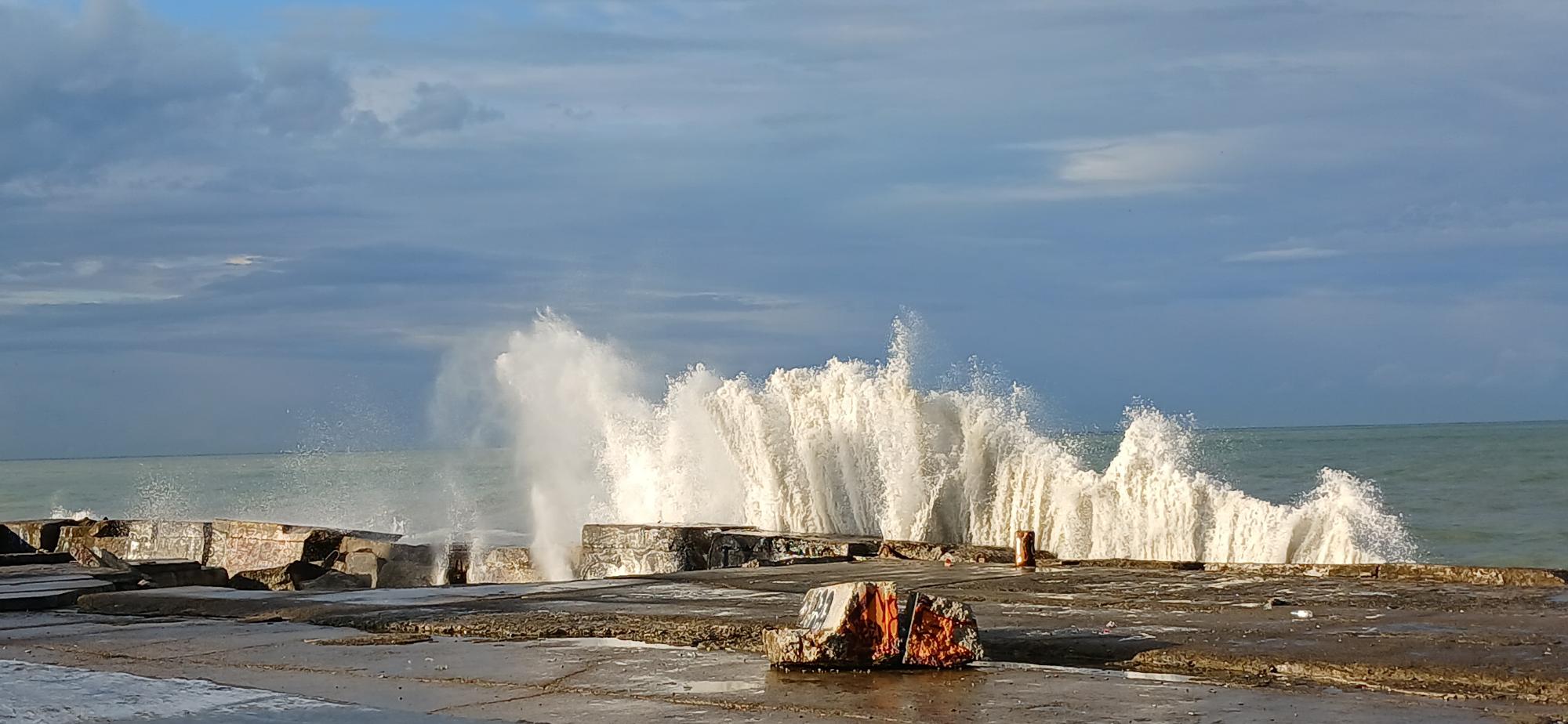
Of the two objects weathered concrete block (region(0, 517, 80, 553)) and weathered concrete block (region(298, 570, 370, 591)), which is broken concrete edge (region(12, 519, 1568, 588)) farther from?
weathered concrete block (region(298, 570, 370, 591))

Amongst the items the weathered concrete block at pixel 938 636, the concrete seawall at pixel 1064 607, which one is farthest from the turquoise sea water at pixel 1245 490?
the weathered concrete block at pixel 938 636

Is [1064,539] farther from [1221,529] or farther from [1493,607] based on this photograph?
[1493,607]

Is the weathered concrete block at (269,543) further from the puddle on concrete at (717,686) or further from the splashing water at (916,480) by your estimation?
the puddle on concrete at (717,686)

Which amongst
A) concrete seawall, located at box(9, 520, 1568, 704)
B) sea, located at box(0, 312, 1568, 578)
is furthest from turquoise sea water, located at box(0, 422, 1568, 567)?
concrete seawall, located at box(9, 520, 1568, 704)

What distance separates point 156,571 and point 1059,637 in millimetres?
8894

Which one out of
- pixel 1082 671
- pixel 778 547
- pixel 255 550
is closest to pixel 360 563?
pixel 255 550

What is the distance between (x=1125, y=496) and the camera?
19.4m

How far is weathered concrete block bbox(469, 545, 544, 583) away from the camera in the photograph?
1530 centimetres

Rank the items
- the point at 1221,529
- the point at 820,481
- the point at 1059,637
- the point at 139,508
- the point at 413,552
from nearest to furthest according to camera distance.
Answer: the point at 1059,637
the point at 413,552
the point at 1221,529
the point at 820,481
the point at 139,508

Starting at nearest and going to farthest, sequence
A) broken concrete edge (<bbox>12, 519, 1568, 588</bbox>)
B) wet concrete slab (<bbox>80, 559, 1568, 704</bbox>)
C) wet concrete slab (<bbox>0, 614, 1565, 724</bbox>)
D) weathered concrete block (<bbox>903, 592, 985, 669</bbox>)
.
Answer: wet concrete slab (<bbox>0, 614, 1565, 724</bbox>) → wet concrete slab (<bbox>80, 559, 1568, 704</bbox>) → weathered concrete block (<bbox>903, 592, 985, 669</bbox>) → broken concrete edge (<bbox>12, 519, 1568, 588</bbox>)

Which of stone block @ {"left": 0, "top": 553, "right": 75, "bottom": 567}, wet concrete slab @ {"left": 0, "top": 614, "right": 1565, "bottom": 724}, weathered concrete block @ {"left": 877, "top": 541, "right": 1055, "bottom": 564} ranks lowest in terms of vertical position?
wet concrete slab @ {"left": 0, "top": 614, "right": 1565, "bottom": 724}

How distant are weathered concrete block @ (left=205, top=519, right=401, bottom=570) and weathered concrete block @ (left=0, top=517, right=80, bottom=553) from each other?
8.49 feet

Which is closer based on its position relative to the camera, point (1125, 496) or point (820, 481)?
point (1125, 496)

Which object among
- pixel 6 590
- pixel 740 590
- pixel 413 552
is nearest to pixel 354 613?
pixel 740 590
